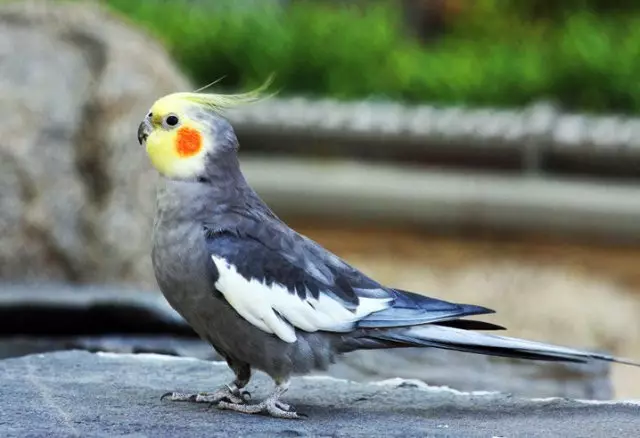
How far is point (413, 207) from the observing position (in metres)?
4.18

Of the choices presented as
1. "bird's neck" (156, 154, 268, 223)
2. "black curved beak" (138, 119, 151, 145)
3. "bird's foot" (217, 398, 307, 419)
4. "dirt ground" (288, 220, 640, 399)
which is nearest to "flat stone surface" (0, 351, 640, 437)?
"bird's foot" (217, 398, 307, 419)

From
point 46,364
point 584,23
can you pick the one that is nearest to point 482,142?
point 584,23

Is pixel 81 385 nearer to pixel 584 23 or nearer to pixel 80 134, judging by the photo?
pixel 80 134

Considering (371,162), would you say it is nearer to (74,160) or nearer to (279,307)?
(74,160)

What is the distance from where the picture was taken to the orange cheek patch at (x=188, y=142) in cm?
155

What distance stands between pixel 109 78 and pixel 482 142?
1.61 metres

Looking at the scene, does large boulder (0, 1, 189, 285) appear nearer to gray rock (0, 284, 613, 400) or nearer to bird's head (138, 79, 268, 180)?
gray rock (0, 284, 613, 400)

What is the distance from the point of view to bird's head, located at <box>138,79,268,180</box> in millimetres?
1548

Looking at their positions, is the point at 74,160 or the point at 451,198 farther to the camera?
the point at 451,198

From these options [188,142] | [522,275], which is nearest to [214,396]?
[188,142]

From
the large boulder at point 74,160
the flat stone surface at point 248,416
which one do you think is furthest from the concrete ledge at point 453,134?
the flat stone surface at point 248,416

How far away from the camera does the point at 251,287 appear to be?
1507 millimetres

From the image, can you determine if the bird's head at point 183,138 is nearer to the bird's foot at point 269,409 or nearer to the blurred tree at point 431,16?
the bird's foot at point 269,409

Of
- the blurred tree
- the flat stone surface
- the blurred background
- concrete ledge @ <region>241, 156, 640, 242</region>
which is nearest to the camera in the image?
the flat stone surface
